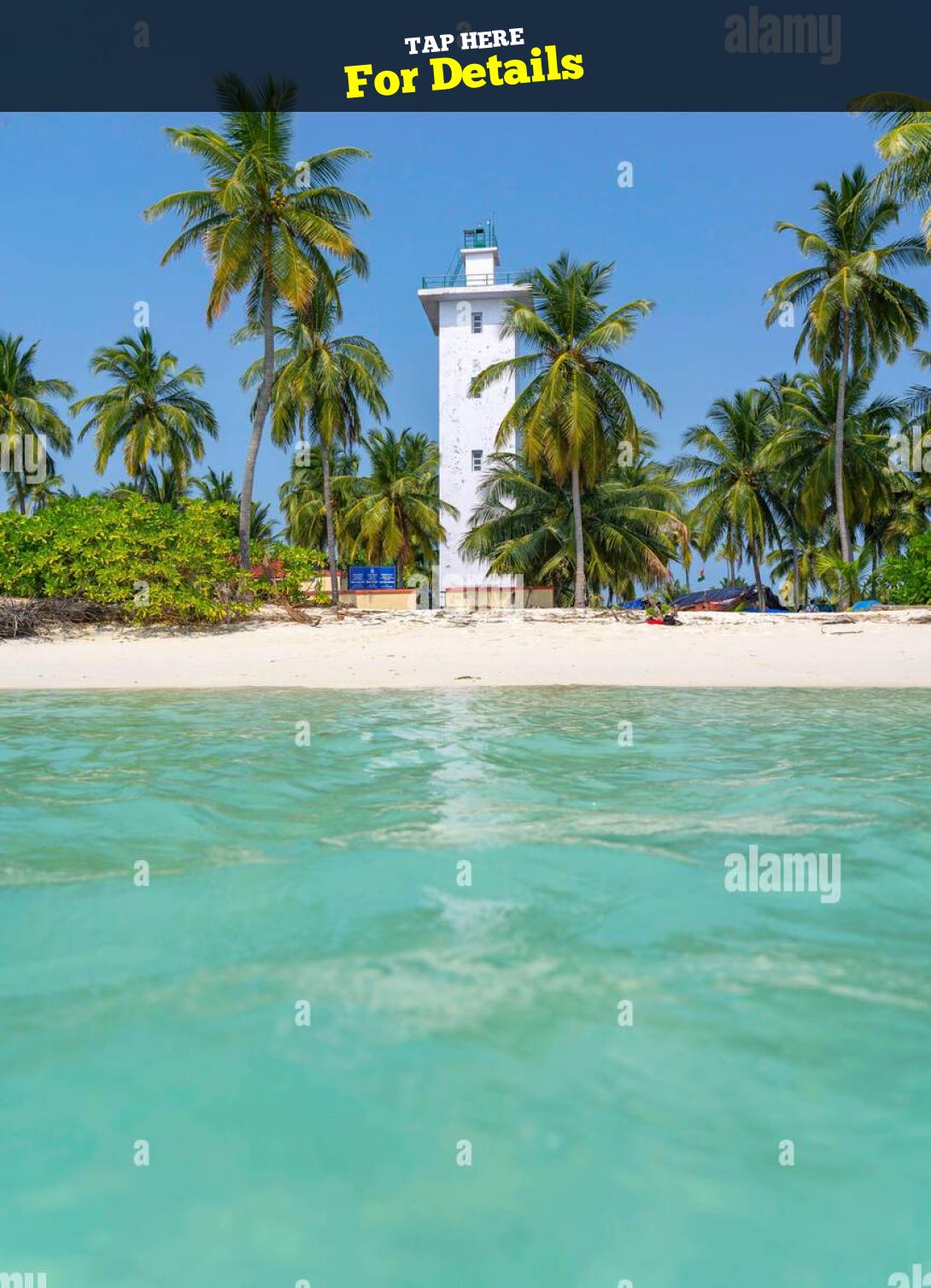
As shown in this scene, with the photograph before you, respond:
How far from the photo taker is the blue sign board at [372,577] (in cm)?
3322

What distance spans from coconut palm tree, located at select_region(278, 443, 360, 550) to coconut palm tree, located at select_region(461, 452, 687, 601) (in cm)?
1148

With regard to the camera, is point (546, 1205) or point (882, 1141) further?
point (882, 1141)

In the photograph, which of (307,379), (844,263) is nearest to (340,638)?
(307,379)

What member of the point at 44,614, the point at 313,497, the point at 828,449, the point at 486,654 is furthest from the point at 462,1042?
the point at 313,497

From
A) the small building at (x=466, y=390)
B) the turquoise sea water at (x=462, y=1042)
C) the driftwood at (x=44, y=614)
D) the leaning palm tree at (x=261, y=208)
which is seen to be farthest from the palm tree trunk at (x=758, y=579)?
the turquoise sea water at (x=462, y=1042)

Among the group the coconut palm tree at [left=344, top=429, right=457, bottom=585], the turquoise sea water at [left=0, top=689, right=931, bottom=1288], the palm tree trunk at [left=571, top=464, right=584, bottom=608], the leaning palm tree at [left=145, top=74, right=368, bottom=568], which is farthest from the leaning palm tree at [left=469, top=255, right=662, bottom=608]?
the turquoise sea water at [left=0, top=689, right=931, bottom=1288]

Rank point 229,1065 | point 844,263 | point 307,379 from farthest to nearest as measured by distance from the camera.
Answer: point 844,263 < point 307,379 < point 229,1065

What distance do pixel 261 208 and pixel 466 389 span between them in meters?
18.8

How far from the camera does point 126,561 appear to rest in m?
19.4

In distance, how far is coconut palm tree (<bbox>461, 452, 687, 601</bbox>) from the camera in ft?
92.7

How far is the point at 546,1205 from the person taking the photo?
2146 millimetres

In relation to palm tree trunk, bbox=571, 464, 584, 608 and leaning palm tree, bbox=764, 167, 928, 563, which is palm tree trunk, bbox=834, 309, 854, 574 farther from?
palm tree trunk, bbox=571, 464, 584, 608

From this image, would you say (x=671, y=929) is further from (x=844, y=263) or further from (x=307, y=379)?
(x=844, y=263)

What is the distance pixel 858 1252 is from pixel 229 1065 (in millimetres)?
1802
